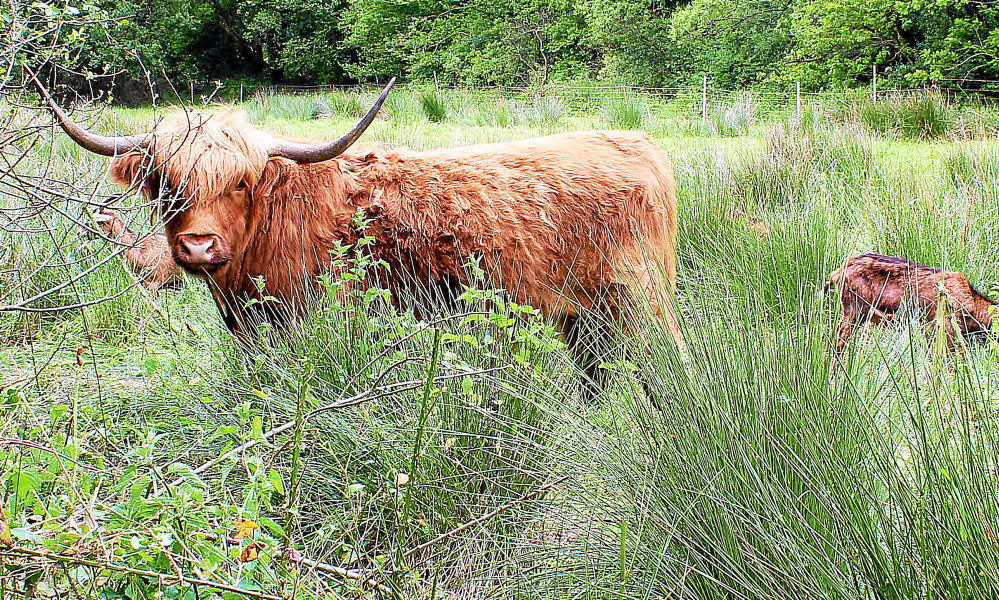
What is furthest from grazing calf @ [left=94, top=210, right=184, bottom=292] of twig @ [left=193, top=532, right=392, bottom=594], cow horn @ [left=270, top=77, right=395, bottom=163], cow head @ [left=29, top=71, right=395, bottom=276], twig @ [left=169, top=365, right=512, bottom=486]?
twig @ [left=193, top=532, right=392, bottom=594]

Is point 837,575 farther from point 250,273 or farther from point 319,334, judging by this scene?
point 250,273

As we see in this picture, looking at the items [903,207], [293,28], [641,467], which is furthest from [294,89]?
[641,467]

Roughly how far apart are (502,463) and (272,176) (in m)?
1.68

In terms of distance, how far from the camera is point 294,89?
31.5 metres

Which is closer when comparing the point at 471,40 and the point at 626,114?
the point at 626,114

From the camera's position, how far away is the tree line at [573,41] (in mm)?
19656

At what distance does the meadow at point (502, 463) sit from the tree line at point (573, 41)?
15714 mm

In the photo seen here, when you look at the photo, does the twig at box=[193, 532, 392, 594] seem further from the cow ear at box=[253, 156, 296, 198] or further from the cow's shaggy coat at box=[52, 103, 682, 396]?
the cow ear at box=[253, 156, 296, 198]

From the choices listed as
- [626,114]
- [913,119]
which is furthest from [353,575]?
[626,114]

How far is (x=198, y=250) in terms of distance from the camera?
280cm

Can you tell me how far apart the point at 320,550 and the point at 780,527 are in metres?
1.28

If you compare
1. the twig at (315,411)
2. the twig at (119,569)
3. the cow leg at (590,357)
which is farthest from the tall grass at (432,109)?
the twig at (119,569)

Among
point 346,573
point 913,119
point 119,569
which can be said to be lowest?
point 346,573

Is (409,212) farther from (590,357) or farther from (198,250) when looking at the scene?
(590,357)
